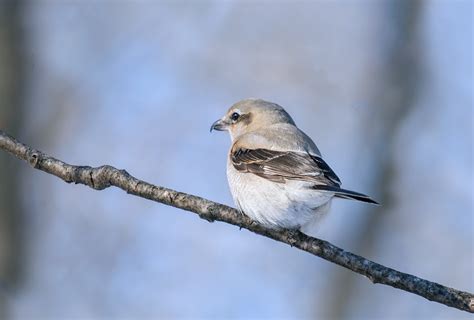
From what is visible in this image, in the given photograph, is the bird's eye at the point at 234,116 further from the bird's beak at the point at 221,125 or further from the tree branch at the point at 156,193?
the tree branch at the point at 156,193

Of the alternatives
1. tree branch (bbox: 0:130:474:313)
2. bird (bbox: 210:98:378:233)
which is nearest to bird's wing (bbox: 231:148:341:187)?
bird (bbox: 210:98:378:233)

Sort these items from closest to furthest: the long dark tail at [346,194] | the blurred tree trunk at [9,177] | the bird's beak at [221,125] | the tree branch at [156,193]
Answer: the tree branch at [156,193] < the long dark tail at [346,194] < the bird's beak at [221,125] < the blurred tree trunk at [9,177]

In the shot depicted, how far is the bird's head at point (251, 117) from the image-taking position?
6.29 meters

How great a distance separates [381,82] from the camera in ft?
32.8

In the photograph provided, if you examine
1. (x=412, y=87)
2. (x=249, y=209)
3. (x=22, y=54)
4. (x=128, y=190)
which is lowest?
(x=128, y=190)

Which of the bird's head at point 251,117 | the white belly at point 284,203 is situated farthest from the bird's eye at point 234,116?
the white belly at point 284,203

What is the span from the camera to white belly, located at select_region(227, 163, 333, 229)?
4789 millimetres

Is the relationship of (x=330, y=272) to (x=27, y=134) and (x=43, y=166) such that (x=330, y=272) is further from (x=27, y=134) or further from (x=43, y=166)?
(x=43, y=166)

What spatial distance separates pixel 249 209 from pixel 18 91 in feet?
16.2

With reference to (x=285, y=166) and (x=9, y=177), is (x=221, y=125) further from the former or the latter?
(x=9, y=177)

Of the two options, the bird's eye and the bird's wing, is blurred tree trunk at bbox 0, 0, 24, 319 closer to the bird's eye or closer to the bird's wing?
the bird's eye

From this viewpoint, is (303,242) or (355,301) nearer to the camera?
(303,242)

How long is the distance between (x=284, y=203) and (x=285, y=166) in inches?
13.9

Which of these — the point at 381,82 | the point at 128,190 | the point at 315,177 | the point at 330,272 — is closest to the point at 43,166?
the point at 128,190
